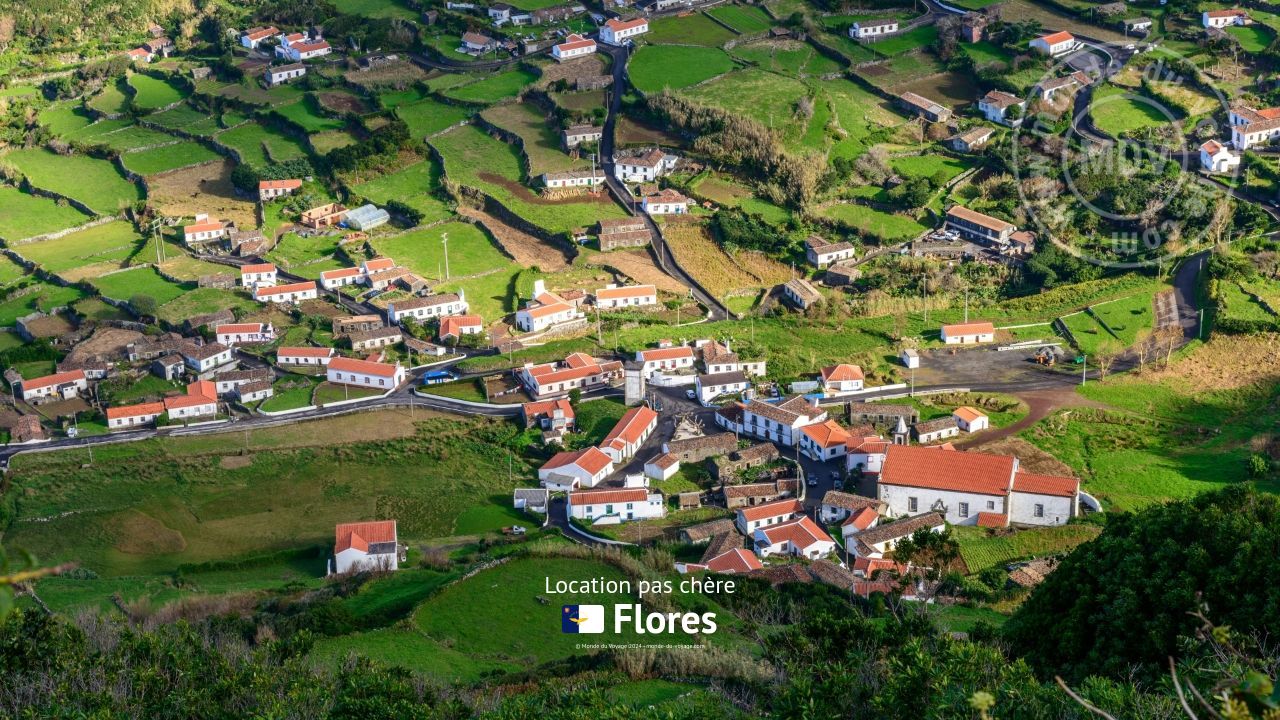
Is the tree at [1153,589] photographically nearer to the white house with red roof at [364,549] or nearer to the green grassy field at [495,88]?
the white house with red roof at [364,549]

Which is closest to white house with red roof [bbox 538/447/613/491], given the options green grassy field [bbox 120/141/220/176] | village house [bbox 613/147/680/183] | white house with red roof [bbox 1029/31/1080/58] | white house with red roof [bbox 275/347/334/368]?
white house with red roof [bbox 275/347/334/368]

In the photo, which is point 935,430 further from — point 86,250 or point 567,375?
point 86,250

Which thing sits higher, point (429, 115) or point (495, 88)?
point (495, 88)

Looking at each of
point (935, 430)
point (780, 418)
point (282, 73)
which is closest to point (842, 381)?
point (780, 418)

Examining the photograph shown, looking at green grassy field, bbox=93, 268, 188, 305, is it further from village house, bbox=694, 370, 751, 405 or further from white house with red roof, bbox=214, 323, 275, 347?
village house, bbox=694, 370, 751, 405

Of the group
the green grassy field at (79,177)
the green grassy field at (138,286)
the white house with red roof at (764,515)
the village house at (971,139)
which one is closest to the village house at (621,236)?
the village house at (971,139)
